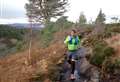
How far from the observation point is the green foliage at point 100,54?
16.5m

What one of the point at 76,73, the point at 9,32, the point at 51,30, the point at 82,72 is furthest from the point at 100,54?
the point at 9,32

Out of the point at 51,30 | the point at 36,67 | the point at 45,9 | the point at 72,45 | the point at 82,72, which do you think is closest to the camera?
the point at 72,45

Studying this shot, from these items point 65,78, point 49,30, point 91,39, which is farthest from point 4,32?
point 65,78

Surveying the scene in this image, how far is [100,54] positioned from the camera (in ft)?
54.5

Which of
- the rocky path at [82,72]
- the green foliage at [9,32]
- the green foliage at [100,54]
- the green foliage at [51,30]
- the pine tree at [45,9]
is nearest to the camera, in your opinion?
the rocky path at [82,72]

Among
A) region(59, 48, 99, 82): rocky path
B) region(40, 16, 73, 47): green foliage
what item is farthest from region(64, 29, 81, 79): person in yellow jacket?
region(40, 16, 73, 47): green foliage

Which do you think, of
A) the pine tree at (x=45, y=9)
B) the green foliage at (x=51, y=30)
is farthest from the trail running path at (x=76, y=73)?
the pine tree at (x=45, y=9)

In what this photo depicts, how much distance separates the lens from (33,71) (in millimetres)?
16203

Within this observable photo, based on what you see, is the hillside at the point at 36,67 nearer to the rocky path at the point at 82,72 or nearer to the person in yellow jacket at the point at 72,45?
the rocky path at the point at 82,72

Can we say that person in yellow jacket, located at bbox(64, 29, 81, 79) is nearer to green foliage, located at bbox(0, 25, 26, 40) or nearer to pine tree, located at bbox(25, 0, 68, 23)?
pine tree, located at bbox(25, 0, 68, 23)

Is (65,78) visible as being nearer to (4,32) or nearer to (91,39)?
(91,39)

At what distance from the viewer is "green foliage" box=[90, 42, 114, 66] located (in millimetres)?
16453

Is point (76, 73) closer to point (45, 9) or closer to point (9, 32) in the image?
point (45, 9)

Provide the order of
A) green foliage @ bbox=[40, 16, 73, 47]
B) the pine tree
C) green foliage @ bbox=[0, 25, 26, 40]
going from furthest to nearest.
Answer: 1. green foliage @ bbox=[0, 25, 26, 40]
2. the pine tree
3. green foliage @ bbox=[40, 16, 73, 47]
